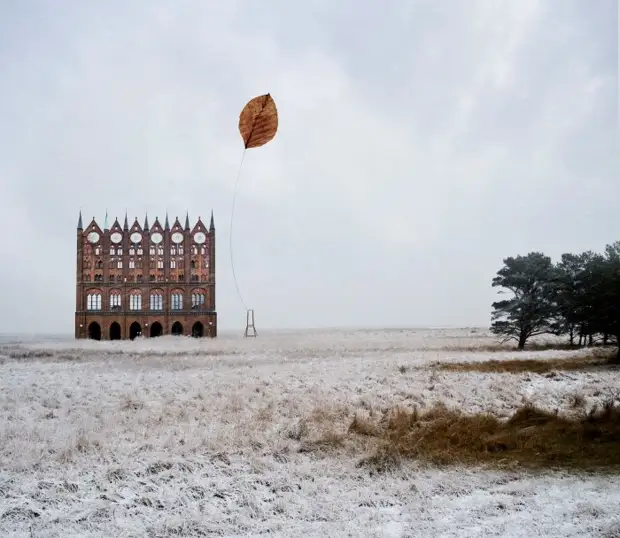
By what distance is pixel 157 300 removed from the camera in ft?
151

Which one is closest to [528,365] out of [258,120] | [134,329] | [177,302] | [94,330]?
[258,120]

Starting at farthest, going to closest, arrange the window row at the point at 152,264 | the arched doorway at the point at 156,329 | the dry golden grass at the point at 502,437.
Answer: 1. the window row at the point at 152,264
2. the arched doorway at the point at 156,329
3. the dry golden grass at the point at 502,437

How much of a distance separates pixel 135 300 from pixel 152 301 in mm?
1520

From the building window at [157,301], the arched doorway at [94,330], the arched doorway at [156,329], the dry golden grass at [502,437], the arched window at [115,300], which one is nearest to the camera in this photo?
the dry golden grass at [502,437]

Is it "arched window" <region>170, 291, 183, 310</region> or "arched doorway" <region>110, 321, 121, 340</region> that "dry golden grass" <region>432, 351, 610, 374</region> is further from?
"arched doorway" <region>110, 321, 121, 340</region>

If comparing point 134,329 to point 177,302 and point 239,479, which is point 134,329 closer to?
point 177,302

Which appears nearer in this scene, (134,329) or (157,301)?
(134,329)

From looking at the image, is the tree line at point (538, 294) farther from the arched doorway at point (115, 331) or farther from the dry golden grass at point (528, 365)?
the arched doorway at point (115, 331)

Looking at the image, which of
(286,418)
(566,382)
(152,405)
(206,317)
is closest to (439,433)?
(286,418)

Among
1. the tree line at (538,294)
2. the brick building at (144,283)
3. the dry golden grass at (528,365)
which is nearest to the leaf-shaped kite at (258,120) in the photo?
the dry golden grass at (528,365)

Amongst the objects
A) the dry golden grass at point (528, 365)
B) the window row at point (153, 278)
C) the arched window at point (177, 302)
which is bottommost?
the dry golden grass at point (528, 365)

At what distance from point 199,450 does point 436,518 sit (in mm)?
3744

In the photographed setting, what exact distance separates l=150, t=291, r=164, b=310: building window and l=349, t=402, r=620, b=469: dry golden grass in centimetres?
→ 3830

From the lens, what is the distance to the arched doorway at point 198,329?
149 feet
